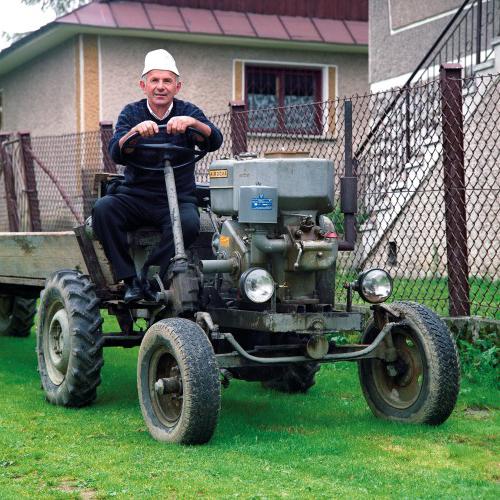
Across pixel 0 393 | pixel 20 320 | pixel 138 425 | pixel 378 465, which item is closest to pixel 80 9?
pixel 20 320

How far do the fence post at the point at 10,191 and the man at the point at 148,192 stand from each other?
586cm

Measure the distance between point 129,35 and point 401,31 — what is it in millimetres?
5043

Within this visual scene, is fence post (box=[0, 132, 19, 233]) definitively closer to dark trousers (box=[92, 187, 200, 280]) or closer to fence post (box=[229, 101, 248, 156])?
fence post (box=[229, 101, 248, 156])

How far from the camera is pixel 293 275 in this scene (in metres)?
5.71

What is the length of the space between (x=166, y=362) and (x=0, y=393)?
1826 millimetres

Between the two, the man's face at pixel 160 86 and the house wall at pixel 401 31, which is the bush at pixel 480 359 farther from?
the house wall at pixel 401 31

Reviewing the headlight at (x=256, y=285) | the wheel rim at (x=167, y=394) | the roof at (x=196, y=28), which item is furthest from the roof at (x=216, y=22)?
the headlight at (x=256, y=285)

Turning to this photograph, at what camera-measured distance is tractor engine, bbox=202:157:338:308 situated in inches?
217

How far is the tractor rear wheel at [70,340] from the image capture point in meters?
6.31

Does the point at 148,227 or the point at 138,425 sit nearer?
the point at 138,425

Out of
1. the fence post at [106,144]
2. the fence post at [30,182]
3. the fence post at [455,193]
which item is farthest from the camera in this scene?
the fence post at [30,182]

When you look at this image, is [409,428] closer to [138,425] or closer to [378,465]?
[378,465]

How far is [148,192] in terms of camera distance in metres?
6.28

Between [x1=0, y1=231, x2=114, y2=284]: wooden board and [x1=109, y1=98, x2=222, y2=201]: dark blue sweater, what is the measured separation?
0.54 m
